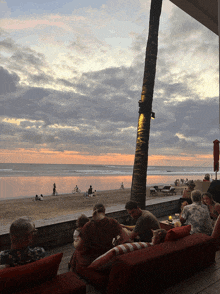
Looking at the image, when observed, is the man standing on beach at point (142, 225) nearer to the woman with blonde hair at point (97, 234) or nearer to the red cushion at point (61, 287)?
the woman with blonde hair at point (97, 234)

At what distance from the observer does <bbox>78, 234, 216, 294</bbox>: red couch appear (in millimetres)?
2510

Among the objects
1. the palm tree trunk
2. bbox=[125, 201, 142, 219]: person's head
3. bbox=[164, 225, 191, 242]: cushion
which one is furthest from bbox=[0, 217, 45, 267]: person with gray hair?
the palm tree trunk

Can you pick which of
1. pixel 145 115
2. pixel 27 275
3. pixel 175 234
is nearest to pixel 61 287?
pixel 27 275

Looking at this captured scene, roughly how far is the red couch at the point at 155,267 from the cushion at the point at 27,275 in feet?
3.02

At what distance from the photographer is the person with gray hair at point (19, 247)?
2.04 m

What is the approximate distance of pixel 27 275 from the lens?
184 centimetres

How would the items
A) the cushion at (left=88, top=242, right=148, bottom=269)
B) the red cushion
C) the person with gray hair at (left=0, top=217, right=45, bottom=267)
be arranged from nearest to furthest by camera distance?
the red cushion < the person with gray hair at (left=0, top=217, right=45, bottom=267) < the cushion at (left=88, top=242, right=148, bottom=269)

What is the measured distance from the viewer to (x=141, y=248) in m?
2.89

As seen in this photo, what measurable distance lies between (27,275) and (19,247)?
0.35m

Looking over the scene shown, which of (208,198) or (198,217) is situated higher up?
(208,198)

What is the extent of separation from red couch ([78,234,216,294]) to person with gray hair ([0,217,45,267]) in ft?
3.69

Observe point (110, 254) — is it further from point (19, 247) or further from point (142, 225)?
point (19, 247)

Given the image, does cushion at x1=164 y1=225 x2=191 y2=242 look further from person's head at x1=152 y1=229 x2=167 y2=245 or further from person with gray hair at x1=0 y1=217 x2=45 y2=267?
person with gray hair at x1=0 y1=217 x2=45 y2=267

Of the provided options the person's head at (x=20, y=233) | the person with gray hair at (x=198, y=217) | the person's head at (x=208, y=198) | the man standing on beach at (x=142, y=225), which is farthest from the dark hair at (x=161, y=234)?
the person's head at (x=208, y=198)
